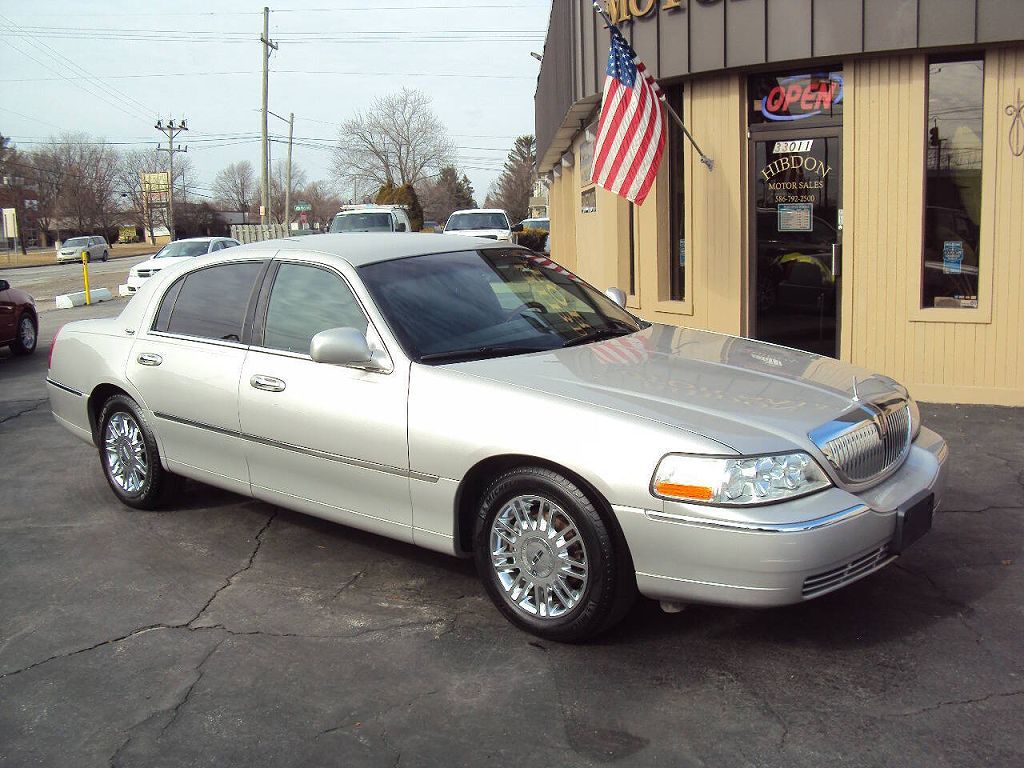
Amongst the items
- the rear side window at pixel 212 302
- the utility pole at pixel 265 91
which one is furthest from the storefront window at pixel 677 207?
the utility pole at pixel 265 91

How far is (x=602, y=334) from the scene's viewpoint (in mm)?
5027

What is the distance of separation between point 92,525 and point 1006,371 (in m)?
7.00

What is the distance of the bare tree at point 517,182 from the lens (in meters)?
90.8

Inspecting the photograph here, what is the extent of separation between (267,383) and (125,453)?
1632 millimetres

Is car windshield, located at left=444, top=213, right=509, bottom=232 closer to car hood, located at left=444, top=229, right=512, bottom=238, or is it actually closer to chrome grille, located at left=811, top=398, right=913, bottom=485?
car hood, located at left=444, top=229, right=512, bottom=238

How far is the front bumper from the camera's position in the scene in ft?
11.3

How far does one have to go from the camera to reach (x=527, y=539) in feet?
13.0

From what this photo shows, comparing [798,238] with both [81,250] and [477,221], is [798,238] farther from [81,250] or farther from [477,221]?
[81,250]

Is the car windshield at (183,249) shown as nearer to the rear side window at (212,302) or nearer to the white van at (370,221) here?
the white van at (370,221)

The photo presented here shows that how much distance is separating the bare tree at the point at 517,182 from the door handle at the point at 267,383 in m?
81.7

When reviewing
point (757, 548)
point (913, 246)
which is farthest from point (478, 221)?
point (757, 548)

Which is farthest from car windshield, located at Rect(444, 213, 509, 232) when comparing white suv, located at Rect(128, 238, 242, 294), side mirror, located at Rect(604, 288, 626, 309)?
side mirror, located at Rect(604, 288, 626, 309)

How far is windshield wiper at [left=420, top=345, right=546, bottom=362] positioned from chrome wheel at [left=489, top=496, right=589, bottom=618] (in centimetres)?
77

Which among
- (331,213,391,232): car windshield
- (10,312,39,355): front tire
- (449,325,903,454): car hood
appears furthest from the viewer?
(331,213,391,232): car windshield
